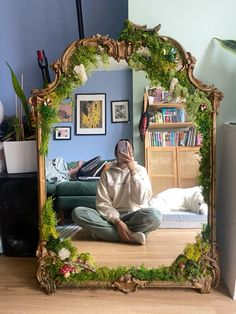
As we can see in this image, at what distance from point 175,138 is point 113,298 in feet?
2.46

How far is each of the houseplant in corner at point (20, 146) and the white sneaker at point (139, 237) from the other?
641 mm

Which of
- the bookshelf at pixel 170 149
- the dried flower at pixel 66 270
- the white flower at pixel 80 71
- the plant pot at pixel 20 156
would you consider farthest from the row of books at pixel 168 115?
the dried flower at pixel 66 270

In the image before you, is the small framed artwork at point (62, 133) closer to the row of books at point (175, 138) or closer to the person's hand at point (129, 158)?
the person's hand at point (129, 158)

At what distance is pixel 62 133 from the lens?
53.2 inches

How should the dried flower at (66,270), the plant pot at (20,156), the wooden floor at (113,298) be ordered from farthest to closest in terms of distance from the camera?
the plant pot at (20,156) → the dried flower at (66,270) → the wooden floor at (113,298)

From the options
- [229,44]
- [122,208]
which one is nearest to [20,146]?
[122,208]

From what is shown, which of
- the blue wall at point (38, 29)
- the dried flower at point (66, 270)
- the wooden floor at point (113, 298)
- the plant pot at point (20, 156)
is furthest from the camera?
the blue wall at point (38, 29)

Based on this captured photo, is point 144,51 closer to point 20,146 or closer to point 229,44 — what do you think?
point 229,44

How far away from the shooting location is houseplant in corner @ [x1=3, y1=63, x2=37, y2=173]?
149 centimetres

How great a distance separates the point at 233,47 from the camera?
1.30 meters

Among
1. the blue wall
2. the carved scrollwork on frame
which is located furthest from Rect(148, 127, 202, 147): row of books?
the blue wall

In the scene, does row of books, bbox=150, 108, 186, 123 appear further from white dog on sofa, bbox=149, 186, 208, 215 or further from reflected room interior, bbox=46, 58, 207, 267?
white dog on sofa, bbox=149, 186, 208, 215

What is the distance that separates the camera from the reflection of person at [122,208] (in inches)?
51.5

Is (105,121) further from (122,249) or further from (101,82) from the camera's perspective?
(122,249)
